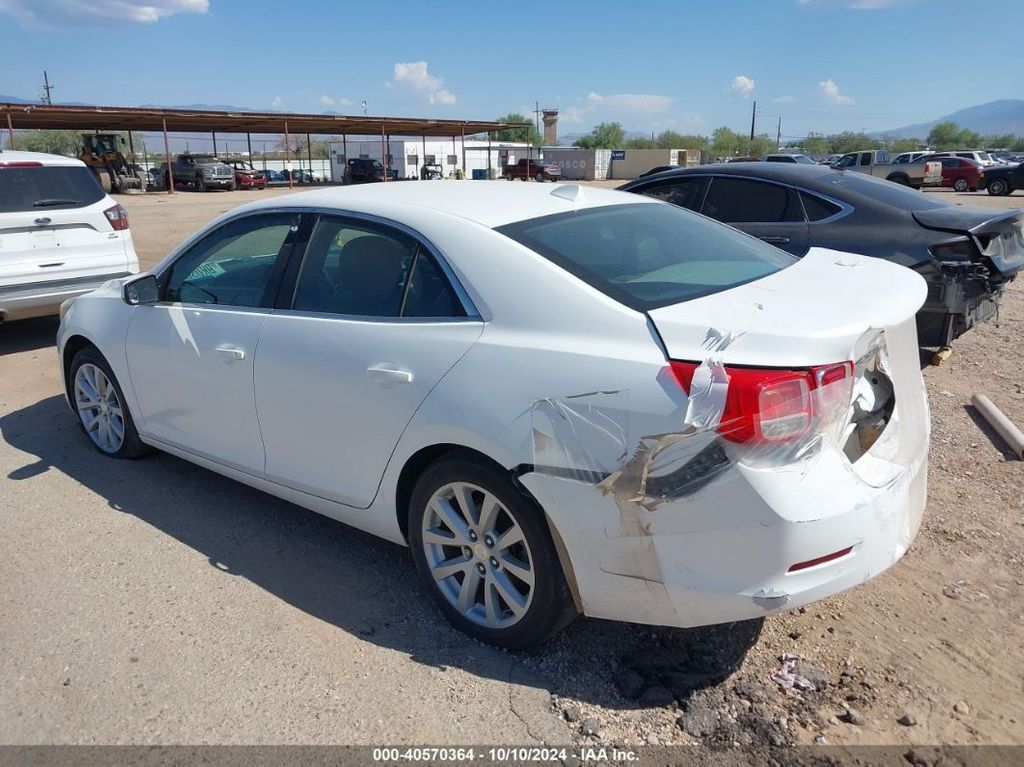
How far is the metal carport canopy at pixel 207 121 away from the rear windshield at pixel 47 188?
100 feet

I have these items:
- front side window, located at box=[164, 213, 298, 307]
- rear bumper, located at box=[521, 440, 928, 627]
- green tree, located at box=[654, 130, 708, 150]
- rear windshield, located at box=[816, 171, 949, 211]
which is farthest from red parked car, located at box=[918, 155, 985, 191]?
green tree, located at box=[654, 130, 708, 150]

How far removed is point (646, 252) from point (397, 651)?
6.07 feet

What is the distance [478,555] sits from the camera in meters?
2.90

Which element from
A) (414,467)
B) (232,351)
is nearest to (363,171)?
(232,351)

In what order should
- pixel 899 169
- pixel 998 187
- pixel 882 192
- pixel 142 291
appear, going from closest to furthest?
1. pixel 142 291
2. pixel 882 192
3. pixel 998 187
4. pixel 899 169

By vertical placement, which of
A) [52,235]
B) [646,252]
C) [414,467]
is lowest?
[414,467]

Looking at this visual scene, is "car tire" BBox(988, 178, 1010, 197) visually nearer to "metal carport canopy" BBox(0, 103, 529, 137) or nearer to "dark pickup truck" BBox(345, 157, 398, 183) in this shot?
"metal carport canopy" BBox(0, 103, 529, 137)

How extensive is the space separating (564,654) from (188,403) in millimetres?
2337

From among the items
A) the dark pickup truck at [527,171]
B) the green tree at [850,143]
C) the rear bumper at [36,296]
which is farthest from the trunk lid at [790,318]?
the green tree at [850,143]

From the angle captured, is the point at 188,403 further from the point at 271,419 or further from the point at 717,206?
the point at 717,206

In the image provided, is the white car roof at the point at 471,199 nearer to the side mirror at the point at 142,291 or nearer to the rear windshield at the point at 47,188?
the side mirror at the point at 142,291

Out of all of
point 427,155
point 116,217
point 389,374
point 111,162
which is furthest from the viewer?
point 427,155

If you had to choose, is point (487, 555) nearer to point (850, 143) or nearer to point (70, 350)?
point (70, 350)

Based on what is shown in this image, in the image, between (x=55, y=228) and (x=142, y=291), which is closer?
(x=142, y=291)
